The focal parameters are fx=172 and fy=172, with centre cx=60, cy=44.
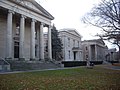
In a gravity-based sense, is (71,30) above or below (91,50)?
above

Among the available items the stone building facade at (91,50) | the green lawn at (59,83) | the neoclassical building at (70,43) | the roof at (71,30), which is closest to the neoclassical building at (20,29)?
the green lawn at (59,83)

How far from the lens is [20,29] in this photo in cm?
3150

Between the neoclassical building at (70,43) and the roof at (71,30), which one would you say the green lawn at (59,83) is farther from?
the roof at (71,30)

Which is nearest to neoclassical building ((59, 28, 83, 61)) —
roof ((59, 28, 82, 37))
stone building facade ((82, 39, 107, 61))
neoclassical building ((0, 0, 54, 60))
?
roof ((59, 28, 82, 37))

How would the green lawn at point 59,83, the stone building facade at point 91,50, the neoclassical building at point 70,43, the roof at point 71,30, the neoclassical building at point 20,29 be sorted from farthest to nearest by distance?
the stone building facade at point 91,50, the roof at point 71,30, the neoclassical building at point 70,43, the neoclassical building at point 20,29, the green lawn at point 59,83

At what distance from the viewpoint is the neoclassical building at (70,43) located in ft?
204

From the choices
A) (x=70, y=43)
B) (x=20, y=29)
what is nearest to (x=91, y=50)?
(x=70, y=43)

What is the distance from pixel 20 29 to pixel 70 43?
36.4m

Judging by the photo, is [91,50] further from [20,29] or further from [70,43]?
[20,29]

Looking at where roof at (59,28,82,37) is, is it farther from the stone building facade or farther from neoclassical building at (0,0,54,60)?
neoclassical building at (0,0,54,60)

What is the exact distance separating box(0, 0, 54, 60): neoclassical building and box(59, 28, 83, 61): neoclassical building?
21306 millimetres

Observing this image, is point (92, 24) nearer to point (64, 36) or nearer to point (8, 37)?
point (8, 37)

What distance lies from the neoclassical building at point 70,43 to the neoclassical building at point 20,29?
69.9 feet

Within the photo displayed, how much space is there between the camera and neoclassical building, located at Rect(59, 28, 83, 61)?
62062 mm
